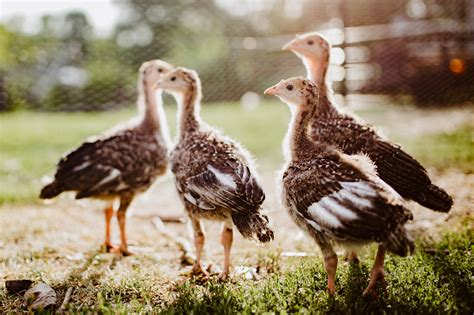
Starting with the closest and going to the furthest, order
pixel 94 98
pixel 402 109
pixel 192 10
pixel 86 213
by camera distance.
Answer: pixel 86 213
pixel 402 109
pixel 94 98
pixel 192 10

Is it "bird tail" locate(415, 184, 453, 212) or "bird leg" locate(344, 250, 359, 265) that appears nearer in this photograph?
"bird tail" locate(415, 184, 453, 212)

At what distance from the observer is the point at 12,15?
51.1ft

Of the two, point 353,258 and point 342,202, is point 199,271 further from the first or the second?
point 342,202

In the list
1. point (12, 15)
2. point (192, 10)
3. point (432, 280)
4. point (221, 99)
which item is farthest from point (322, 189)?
point (192, 10)

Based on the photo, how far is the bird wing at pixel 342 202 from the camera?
3.32m

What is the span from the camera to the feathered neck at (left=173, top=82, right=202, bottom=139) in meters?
5.22

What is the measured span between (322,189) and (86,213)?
4.03 m

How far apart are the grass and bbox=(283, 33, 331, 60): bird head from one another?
7.37ft

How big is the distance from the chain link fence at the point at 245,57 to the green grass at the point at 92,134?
6.15 feet

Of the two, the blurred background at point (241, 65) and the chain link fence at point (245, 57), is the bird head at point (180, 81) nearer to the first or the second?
the blurred background at point (241, 65)

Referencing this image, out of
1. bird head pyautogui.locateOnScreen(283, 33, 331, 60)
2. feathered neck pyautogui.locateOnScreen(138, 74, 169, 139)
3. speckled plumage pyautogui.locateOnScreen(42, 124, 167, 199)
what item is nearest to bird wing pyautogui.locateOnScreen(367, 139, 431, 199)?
bird head pyautogui.locateOnScreen(283, 33, 331, 60)

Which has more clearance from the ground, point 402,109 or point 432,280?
point 402,109

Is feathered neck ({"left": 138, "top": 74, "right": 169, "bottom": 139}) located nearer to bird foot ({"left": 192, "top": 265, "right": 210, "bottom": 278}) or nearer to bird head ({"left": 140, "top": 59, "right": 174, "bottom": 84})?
bird head ({"left": 140, "top": 59, "right": 174, "bottom": 84})

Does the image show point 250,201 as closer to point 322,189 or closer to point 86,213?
point 322,189
